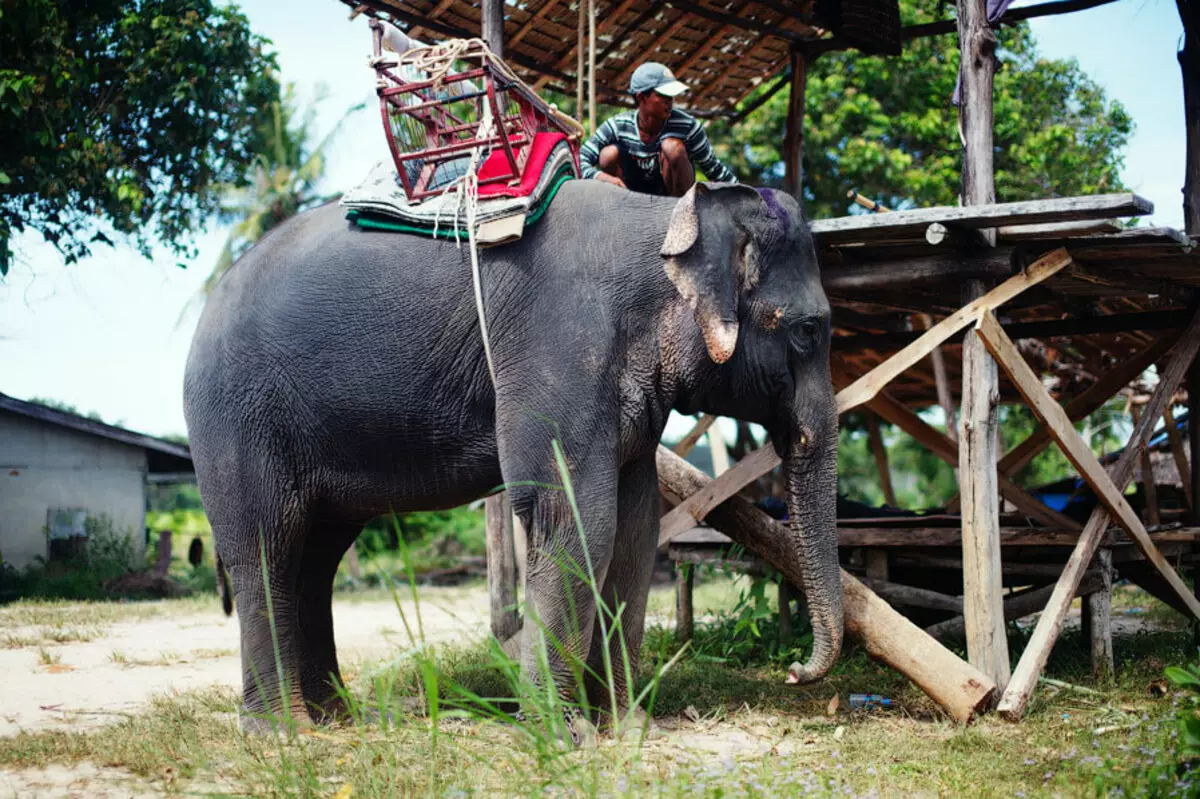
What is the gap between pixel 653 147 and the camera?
5551 millimetres

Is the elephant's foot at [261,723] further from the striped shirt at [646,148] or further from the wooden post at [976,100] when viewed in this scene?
the wooden post at [976,100]

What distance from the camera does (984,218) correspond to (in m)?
5.04

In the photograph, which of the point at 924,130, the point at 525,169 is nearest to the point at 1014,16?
the point at 525,169

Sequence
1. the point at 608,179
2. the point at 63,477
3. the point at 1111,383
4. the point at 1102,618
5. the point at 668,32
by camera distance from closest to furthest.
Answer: the point at 608,179
the point at 1102,618
the point at 1111,383
the point at 668,32
the point at 63,477

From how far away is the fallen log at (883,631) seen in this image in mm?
5092

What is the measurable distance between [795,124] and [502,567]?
13.0 ft

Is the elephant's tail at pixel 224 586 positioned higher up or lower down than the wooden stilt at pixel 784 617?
higher up

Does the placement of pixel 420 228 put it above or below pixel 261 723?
above

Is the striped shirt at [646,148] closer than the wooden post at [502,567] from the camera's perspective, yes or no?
Yes

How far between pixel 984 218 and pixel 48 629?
25.7 ft

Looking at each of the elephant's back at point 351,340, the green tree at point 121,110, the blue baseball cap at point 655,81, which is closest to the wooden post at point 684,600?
the elephant's back at point 351,340

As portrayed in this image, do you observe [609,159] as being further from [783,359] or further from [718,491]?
[718,491]

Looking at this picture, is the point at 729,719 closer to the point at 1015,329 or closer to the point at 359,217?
the point at 359,217

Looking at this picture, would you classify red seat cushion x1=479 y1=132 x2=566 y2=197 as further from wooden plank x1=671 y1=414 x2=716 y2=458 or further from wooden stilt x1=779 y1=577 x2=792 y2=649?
wooden stilt x1=779 y1=577 x2=792 y2=649
